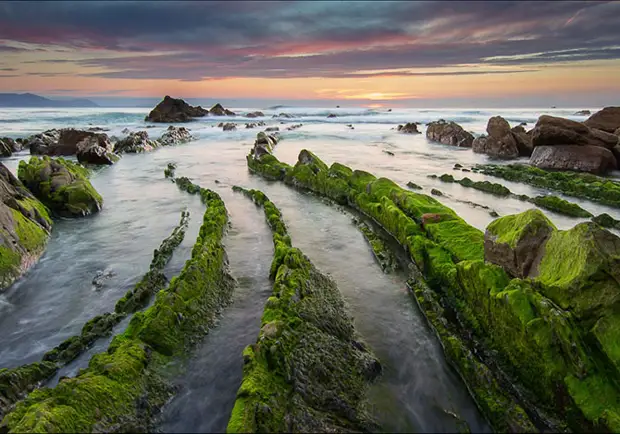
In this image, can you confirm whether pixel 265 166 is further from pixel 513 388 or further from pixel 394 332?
pixel 513 388

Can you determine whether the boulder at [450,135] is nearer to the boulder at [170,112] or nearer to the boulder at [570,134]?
the boulder at [570,134]

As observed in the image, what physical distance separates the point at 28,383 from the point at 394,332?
29.0 ft

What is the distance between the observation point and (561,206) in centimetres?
2275

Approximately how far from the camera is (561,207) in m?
22.7

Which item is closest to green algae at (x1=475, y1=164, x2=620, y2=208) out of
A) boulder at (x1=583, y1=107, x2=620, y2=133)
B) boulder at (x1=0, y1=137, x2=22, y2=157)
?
boulder at (x1=583, y1=107, x2=620, y2=133)

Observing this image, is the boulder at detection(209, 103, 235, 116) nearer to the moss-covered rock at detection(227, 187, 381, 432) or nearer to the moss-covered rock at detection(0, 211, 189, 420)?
the moss-covered rock at detection(0, 211, 189, 420)

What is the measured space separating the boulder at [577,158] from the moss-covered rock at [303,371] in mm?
31126

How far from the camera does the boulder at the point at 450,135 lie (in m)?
55.2

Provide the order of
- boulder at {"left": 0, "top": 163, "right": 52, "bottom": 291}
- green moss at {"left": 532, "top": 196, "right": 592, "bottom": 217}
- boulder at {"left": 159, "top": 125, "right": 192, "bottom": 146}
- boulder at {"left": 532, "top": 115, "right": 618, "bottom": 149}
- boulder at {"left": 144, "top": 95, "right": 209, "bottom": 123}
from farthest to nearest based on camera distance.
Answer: boulder at {"left": 144, "top": 95, "right": 209, "bottom": 123}
boulder at {"left": 159, "top": 125, "right": 192, "bottom": 146}
boulder at {"left": 532, "top": 115, "right": 618, "bottom": 149}
green moss at {"left": 532, "top": 196, "right": 592, "bottom": 217}
boulder at {"left": 0, "top": 163, "right": 52, "bottom": 291}

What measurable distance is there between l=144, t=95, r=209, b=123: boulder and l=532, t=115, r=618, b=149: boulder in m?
103

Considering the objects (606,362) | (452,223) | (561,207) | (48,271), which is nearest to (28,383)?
(48,271)

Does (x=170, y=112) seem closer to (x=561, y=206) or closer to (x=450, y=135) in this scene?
(x=450, y=135)

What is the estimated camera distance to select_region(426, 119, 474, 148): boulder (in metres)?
55.2

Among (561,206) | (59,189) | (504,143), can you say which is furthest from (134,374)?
(504,143)
